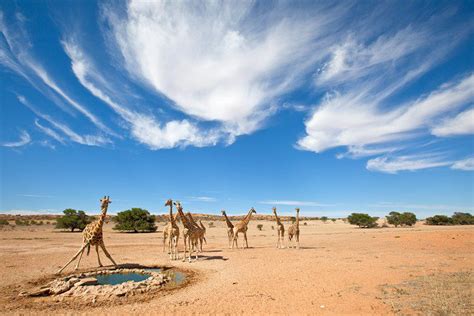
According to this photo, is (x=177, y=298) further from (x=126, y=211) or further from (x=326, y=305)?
(x=126, y=211)

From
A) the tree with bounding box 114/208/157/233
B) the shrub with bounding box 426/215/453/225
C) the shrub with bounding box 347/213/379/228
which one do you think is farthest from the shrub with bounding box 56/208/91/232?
the shrub with bounding box 426/215/453/225

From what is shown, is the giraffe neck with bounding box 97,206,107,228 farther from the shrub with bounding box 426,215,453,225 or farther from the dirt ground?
the shrub with bounding box 426,215,453,225

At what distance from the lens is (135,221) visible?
4722cm

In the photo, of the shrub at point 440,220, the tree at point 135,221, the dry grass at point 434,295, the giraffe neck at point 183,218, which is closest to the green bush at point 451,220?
the shrub at point 440,220

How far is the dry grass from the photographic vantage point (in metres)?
8.60

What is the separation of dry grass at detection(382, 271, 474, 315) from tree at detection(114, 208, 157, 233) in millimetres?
41986

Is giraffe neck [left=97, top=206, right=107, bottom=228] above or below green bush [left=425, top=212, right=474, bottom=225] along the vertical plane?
below

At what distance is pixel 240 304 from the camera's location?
9391 mm

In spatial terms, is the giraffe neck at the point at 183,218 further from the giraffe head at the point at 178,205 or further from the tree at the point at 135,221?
the tree at the point at 135,221

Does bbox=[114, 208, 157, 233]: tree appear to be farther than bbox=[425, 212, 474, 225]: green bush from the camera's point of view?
No

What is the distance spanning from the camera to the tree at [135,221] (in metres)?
46.7

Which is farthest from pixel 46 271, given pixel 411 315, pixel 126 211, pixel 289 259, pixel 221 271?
pixel 126 211

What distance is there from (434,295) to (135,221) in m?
44.4

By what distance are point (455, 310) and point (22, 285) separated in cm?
1592
